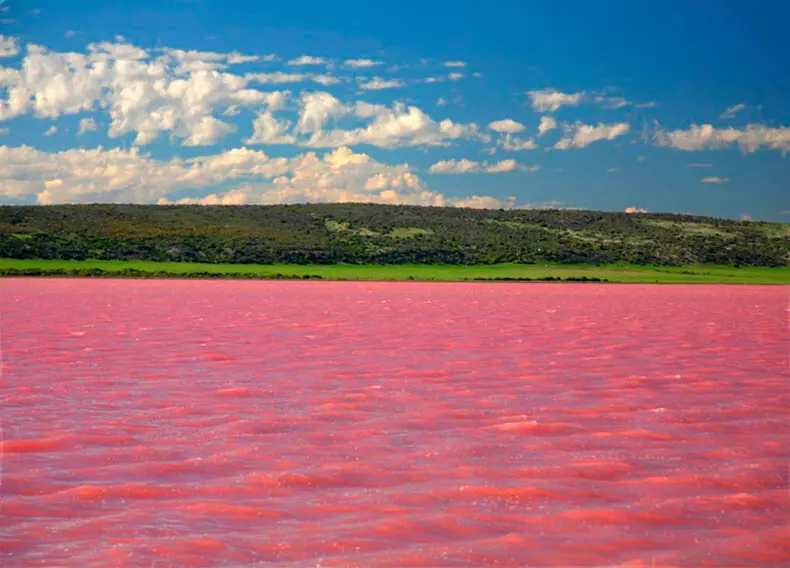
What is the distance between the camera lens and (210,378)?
44.8ft

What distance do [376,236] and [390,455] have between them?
11912 cm

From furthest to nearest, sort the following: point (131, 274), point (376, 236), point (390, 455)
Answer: point (376, 236) → point (131, 274) → point (390, 455)

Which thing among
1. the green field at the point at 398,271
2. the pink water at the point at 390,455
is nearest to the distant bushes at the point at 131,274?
the green field at the point at 398,271

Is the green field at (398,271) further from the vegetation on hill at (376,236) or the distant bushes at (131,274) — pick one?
the vegetation on hill at (376,236)

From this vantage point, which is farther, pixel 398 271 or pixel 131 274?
pixel 398 271

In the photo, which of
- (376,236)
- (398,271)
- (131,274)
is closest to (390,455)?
(131,274)

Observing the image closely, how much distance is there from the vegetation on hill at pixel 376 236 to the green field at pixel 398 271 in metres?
4.60

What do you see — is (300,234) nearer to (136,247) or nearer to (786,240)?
(136,247)

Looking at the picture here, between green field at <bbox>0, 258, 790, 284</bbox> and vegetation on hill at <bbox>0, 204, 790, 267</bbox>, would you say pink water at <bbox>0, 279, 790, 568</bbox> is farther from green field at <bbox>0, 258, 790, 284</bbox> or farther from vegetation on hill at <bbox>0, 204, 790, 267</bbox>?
vegetation on hill at <bbox>0, 204, 790, 267</bbox>

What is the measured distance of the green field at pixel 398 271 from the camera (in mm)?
79000

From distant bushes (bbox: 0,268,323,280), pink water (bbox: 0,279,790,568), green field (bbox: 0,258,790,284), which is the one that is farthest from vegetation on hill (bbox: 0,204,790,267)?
pink water (bbox: 0,279,790,568)

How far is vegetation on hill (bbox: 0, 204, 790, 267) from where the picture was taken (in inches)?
4092

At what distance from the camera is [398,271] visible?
9525 cm

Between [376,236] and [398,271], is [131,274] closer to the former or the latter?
[398,271]
